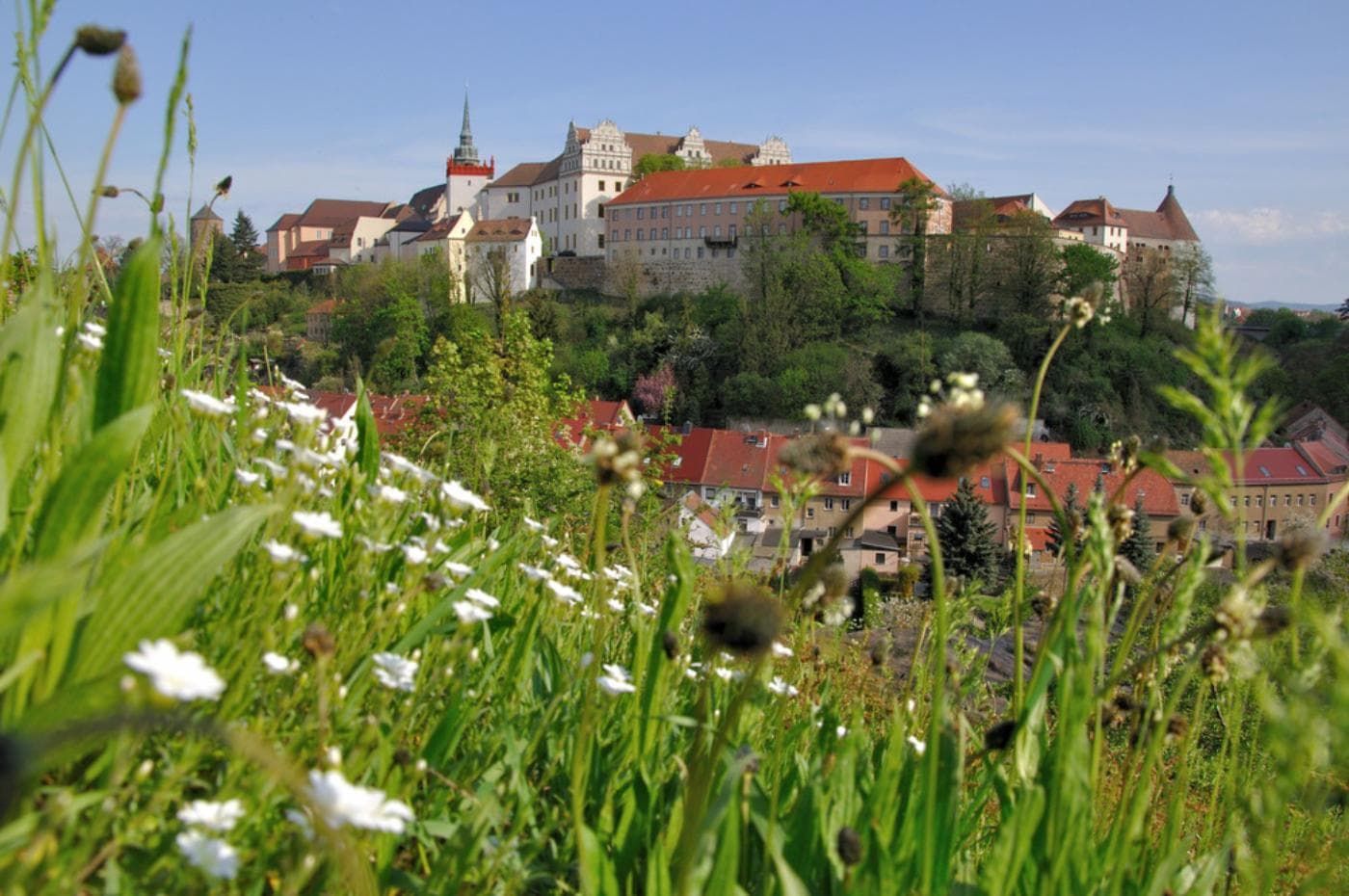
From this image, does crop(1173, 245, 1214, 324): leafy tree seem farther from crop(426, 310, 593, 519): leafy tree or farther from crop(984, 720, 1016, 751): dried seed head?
crop(984, 720, 1016, 751): dried seed head

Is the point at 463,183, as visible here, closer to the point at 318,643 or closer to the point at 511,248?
the point at 511,248

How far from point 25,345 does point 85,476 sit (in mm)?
216

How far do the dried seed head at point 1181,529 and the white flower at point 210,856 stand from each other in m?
1.26

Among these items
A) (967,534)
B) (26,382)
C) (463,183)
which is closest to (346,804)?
(26,382)

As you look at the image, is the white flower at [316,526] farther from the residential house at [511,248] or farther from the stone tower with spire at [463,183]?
the stone tower with spire at [463,183]

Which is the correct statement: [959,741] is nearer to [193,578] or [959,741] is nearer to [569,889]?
[569,889]

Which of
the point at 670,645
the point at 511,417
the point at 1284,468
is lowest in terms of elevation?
the point at 1284,468

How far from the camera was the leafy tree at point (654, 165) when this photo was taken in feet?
231

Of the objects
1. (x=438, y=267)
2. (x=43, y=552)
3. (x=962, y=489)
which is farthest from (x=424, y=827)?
(x=438, y=267)

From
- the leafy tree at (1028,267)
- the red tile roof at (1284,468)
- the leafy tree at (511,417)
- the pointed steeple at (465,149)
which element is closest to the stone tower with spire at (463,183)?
the pointed steeple at (465,149)

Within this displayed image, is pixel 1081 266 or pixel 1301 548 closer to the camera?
pixel 1301 548

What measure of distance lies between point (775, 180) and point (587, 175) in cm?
1392

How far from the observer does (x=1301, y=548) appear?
112 centimetres

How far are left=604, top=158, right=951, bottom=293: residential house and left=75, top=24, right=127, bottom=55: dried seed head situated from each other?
2185 inches
